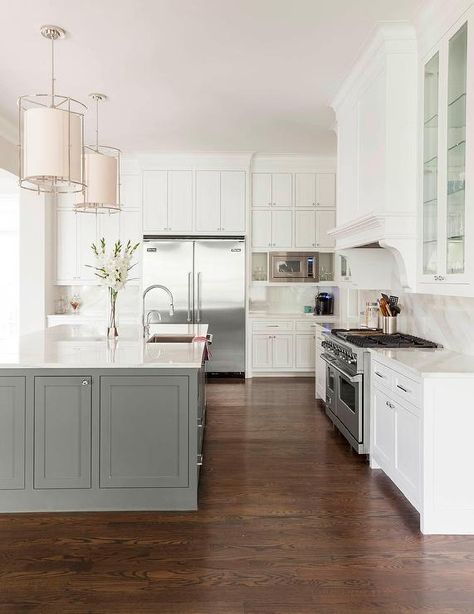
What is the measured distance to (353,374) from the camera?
3996mm

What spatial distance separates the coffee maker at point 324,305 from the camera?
757 centimetres

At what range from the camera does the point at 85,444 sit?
3.07m

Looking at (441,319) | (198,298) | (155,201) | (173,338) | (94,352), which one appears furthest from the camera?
(155,201)

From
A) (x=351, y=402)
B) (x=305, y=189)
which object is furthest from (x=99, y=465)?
(x=305, y=189)

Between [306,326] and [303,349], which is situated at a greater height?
[306,326]

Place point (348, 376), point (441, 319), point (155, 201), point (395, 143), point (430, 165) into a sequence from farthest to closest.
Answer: point (155, 201), point (348, 376), point (441, 319), point (395, 143), point (430, 165)

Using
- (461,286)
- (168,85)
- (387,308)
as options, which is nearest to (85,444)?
(461,286)

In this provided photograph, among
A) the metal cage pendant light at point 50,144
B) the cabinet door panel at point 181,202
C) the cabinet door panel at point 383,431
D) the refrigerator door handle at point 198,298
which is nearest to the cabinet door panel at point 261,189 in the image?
the cabinet door panel at point 181,202

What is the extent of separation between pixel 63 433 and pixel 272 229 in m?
5.00

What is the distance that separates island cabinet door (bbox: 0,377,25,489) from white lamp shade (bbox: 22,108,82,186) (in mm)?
1203

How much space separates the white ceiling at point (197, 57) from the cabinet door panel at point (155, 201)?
4.00 ft

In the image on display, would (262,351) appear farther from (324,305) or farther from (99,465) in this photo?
(99,465)

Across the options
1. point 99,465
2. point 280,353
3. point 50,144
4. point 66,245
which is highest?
point 50,144

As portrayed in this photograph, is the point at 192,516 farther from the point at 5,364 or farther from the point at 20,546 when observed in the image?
the point at 5,364
